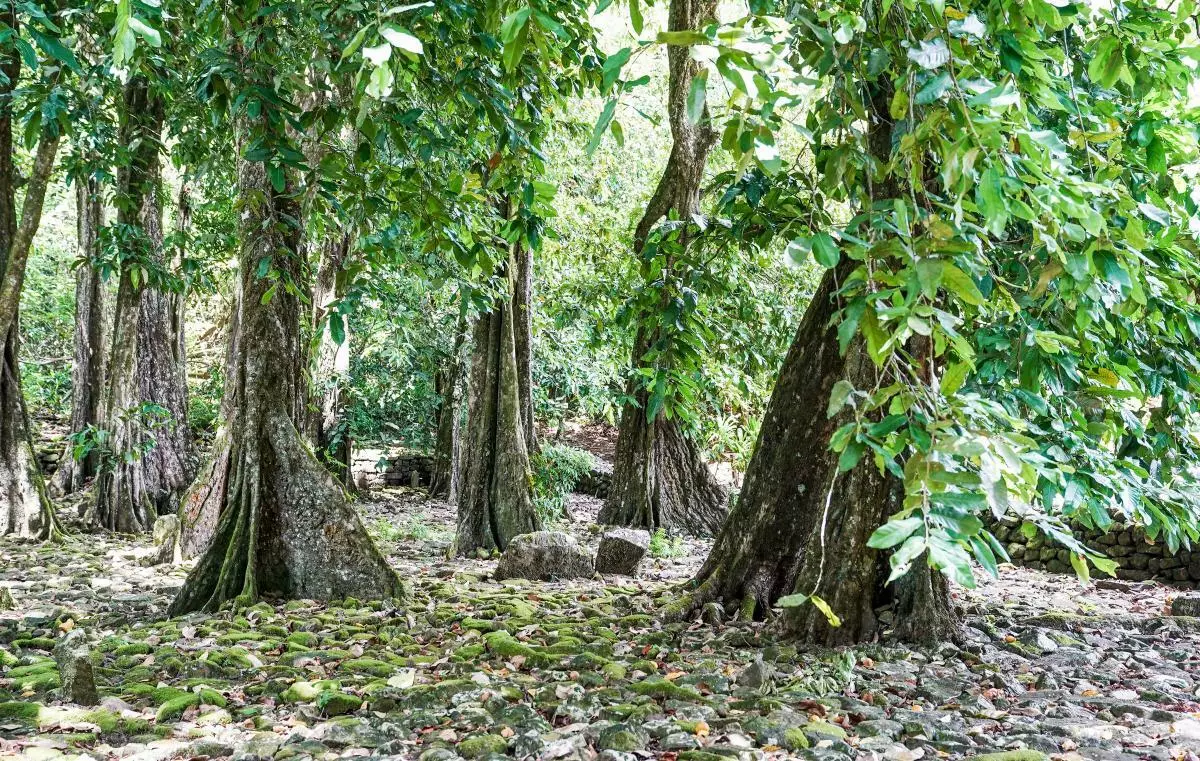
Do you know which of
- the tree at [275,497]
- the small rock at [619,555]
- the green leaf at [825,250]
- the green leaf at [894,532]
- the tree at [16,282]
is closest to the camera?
the green leaf at [894,532]

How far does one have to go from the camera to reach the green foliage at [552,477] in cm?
801

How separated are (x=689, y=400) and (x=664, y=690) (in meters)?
1.90

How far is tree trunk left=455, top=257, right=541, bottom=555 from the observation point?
7.43 meters

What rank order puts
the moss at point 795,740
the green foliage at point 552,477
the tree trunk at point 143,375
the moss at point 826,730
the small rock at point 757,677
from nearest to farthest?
the moss at point 795,740
the moss at point 826,730
the small rock at point 757,677
the tree trunk at point 143,375
the green foliage at point 552,477

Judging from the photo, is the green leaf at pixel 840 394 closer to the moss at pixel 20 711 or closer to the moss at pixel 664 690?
the moss at pixel 664 690

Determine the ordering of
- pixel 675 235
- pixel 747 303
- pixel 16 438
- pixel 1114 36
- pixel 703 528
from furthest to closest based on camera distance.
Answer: pixel 703 528, pixel 16 438, pixel 747 303, pixel 675 235, pixel 1114 36

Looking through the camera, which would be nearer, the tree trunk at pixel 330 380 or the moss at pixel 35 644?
the moss at pixel 35 644

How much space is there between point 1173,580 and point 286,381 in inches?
250

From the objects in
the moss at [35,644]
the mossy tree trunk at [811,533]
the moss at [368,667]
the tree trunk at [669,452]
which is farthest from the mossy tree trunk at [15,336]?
the mossy tree trunk at [811,533]

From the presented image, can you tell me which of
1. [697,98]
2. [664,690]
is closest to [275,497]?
[664,690]

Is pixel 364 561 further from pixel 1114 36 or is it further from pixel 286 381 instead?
pixel 1114 36

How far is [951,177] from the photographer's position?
162 centimetres

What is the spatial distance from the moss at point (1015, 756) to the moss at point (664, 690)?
1025 mm

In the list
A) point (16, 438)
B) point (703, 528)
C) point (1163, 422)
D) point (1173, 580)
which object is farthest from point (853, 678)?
point (16, 438)
